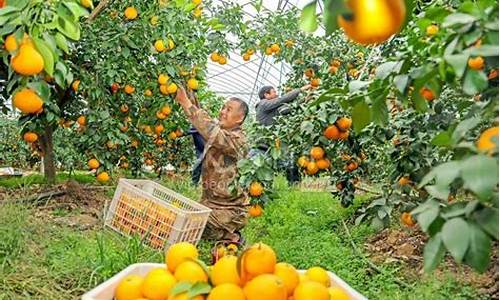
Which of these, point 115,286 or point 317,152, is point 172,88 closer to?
point 317,152

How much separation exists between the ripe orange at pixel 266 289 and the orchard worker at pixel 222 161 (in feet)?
7.98

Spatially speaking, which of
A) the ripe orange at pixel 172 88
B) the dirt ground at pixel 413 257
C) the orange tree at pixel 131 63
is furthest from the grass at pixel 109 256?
the ripe orange at pixel 172 88

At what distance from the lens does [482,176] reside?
725 millimetres

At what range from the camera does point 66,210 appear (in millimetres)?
4359

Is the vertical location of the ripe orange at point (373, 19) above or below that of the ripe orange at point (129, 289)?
above

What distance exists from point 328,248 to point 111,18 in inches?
79.3

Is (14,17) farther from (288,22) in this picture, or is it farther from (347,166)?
(288,22)

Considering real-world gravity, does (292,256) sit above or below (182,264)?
below

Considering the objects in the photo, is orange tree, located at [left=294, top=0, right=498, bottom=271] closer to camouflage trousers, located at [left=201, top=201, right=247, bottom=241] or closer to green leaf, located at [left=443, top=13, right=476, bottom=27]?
green leaf, located at [left=443, top=13, right=476, bottom=27]

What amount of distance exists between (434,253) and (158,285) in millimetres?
723

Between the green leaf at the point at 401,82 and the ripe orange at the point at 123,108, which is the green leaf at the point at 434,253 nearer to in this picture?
the green leaf at the point at 401,82

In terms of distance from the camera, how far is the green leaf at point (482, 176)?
72cm

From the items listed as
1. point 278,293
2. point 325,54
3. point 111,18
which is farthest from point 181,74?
point 278,293

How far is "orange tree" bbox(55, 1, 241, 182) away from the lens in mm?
3691
